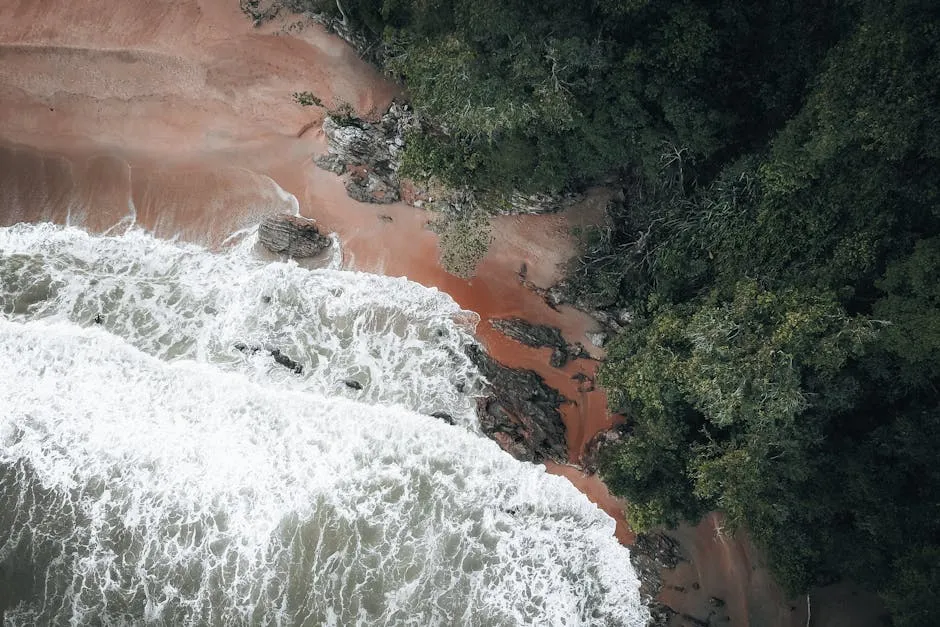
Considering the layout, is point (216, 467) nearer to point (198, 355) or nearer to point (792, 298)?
point (198, 355)

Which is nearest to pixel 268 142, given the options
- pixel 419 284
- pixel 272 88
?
pixel 272 88

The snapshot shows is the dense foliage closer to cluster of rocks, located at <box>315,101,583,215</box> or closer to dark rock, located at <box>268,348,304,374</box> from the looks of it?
cluster of rocks, located at <box>315,101,583,215</box>

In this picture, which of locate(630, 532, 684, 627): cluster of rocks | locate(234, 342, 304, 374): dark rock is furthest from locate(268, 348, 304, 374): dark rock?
locate(630, 532, 684, 627): cluster of rocks

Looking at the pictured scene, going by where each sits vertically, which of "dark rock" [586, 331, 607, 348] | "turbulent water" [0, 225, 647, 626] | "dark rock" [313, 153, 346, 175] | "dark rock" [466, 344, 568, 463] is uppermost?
"dark rock" [313, 153, 346, 175]

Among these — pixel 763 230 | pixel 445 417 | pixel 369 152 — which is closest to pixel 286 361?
pixel 445 417

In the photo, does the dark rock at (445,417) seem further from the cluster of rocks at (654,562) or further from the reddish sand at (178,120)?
the cluster of rocks at (654,562)

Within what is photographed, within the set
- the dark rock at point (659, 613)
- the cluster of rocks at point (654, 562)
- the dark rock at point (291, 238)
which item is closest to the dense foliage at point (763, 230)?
the cluster of rocks at point (654, 562)
